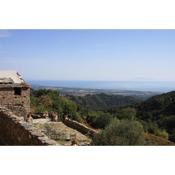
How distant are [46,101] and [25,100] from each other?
41.6ft

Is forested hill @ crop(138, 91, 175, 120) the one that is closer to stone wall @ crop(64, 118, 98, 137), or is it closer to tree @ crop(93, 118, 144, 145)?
stone wall @ crop(64, 118, 98, 137)

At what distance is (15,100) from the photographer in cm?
1228

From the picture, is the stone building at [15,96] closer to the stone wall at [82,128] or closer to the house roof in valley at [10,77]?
the house roof in valley at [10,77]

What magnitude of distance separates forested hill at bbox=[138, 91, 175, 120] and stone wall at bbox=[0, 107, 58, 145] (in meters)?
20.0

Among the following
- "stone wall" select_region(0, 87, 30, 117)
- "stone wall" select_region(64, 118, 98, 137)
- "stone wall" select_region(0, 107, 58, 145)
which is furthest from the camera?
"stone wall" select_region(64, 118, 98, 137)

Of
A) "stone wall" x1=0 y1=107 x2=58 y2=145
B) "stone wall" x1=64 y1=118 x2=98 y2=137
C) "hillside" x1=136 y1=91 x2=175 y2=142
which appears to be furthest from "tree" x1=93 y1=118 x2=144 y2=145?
"hillside" x1=136 y1=91 x2=175 y2=142

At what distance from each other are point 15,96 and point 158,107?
20.5m

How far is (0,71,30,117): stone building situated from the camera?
12.2 metres

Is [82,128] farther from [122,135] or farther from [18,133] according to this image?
[18,133]

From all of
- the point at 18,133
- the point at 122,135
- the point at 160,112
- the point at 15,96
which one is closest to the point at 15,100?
the point at 15,96

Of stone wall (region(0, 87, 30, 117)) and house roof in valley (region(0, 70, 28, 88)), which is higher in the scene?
house roof in valley (region(0, 70, 28, 88))

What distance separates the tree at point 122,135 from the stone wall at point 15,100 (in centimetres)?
311
